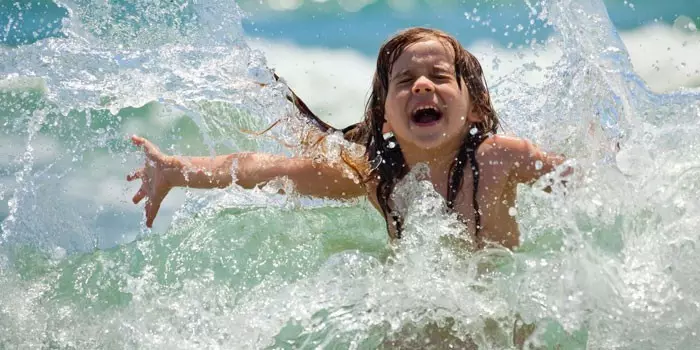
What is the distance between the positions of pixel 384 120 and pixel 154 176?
0.79 m

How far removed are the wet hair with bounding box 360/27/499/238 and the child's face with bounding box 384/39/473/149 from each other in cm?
4

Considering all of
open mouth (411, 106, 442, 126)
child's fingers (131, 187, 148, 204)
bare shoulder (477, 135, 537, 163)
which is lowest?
child's fingers (131, 187, 148, 204)

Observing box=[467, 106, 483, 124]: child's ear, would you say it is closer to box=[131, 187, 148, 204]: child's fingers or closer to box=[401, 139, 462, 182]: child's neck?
box=[401, 139, 462, 182]: child's neck

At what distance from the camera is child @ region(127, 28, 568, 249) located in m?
2.76

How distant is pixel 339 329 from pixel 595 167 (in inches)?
33.9

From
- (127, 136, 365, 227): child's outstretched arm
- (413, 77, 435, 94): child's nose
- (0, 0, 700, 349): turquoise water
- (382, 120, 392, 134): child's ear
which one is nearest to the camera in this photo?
(0, 0, 700, 349): turquoise water

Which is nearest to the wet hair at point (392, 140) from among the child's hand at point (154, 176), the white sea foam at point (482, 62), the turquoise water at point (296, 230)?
the turquoise water at point (296, 230)

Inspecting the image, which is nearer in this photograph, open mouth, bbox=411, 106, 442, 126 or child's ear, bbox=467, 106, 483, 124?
open mouth, bbox=411, 106, 442, 126

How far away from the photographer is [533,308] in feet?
7.37

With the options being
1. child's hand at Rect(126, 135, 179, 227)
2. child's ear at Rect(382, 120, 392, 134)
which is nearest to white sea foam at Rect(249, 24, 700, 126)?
child's ear at Rect(382, 120, 392, 134)

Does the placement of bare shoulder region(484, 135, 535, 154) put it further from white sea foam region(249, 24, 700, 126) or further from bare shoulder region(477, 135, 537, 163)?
white sea foam region(249, 24, 700, 126)

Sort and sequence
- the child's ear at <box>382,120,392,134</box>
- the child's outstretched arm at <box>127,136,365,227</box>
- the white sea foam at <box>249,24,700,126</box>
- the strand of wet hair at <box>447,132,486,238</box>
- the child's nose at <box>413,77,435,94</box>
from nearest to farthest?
the child's nose at <box>413,77,435,94</box> < the strand of wet hair at <box>447,132,486,238</box> < the child's outstretched arm at <box>127,136,365,227</box> < the child's ear at <box>382,120,392,134</box> < the white sea foam at <box>249,24,700,126</box>

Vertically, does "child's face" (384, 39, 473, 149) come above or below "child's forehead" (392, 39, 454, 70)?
below

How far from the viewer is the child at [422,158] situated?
2758 millimetres
